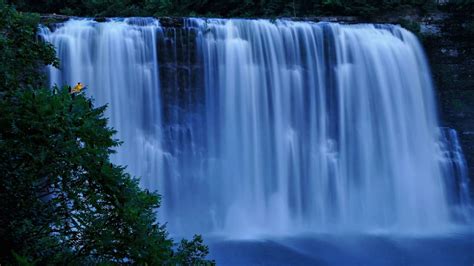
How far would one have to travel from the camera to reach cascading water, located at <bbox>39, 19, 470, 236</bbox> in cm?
1429

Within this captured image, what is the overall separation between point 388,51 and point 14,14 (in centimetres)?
1303

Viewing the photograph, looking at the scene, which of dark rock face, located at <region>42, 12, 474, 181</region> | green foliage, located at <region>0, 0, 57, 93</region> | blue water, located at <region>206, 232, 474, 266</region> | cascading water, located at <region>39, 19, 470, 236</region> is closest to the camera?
green foliage, located at <region>0, 0, 57, 93</region>

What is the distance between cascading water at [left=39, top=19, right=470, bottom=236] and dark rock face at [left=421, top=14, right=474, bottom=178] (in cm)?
50

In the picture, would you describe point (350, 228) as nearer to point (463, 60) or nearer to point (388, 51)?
point (388, 51)

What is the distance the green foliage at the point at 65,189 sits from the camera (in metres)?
4.04

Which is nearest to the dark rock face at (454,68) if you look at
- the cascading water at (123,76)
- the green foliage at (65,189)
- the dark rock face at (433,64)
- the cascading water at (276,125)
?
the dark rock face at (433,64)

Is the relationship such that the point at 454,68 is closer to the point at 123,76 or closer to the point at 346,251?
the point at 346,251

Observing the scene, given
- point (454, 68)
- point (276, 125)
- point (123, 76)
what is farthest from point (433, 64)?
point (123, 76)

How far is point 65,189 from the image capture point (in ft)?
13.8

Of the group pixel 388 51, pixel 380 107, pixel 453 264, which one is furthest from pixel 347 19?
pixel 453 264

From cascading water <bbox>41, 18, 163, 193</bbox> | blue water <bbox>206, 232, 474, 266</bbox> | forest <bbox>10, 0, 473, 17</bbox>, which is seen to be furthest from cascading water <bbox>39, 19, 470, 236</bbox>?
forest <bbox>10, 0, 473, 17</bbox>

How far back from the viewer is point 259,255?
38.4 ft

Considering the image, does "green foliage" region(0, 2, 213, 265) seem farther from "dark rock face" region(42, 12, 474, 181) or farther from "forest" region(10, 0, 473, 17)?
"forest" region(10, 0, 473, 17)

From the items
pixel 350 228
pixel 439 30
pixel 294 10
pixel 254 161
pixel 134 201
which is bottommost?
pixel 134 201
